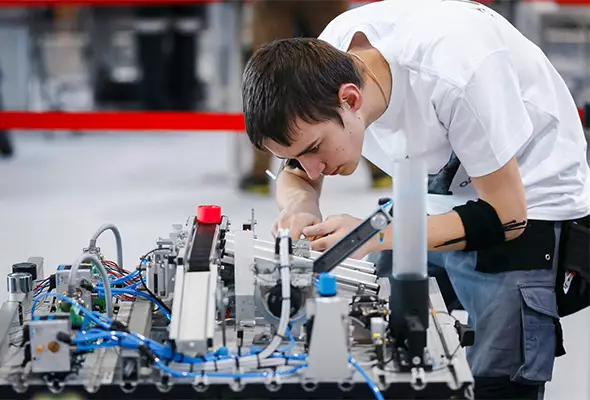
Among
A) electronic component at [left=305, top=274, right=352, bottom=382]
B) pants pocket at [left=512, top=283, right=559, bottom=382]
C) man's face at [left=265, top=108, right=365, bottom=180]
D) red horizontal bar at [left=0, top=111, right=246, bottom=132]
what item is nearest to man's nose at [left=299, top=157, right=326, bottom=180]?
man's face at [left=265, top=108, right=365, bottom=180]

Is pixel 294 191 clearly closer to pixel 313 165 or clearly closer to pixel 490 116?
pixel 313 165

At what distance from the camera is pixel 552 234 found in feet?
5.47

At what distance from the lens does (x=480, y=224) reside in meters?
1.50

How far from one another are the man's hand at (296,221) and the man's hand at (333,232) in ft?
0.20

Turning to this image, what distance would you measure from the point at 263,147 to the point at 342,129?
13 cm

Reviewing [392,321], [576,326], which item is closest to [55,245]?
[576,326]

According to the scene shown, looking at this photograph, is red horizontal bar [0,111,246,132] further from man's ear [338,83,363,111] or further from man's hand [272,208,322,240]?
man's ear [338,83,363,111]

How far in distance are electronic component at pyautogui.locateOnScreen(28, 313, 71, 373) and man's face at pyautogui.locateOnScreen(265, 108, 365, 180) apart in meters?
0.45

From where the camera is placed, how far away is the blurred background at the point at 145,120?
3729 millimetres

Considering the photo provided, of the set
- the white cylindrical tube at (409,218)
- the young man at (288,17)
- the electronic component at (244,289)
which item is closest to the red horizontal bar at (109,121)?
the young man at (288,17)

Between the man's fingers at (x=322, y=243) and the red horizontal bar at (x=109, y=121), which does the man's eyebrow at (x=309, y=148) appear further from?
the red horizontal bar at (x=109, y=121)

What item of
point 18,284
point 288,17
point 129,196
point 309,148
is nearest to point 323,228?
point 309,148

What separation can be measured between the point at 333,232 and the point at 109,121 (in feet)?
8.79

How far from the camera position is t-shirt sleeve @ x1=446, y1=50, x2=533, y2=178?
1.48m
